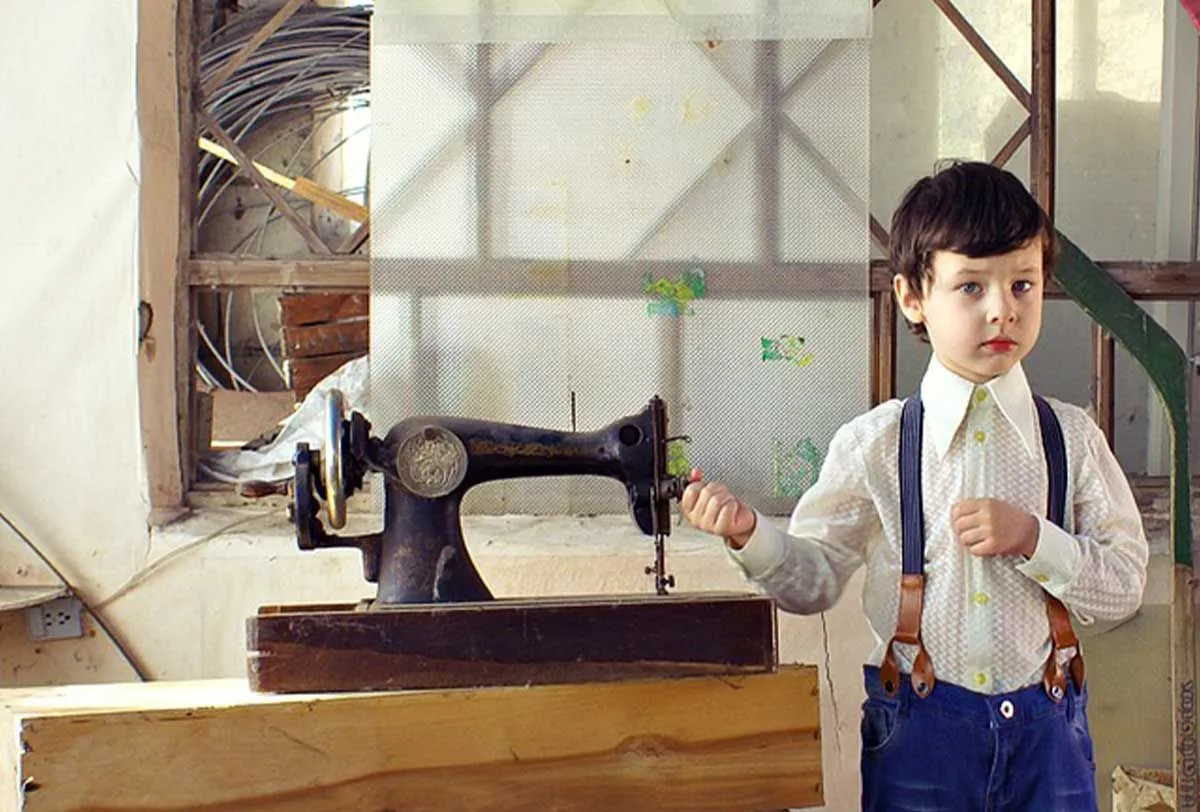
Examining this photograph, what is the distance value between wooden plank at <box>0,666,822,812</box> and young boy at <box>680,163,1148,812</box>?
0.20m

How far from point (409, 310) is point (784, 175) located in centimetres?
84

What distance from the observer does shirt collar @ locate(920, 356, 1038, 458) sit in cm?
195

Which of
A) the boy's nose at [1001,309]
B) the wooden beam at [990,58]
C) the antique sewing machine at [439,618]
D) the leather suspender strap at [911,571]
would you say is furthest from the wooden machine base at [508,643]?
the wooden beam at [990,58]

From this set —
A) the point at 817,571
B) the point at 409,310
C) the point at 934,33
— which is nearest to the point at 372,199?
the point at 409,310

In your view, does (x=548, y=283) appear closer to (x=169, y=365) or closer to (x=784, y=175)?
(x=784, y=175)

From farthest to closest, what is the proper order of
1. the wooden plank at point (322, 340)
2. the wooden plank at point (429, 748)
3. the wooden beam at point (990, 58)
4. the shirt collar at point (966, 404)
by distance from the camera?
the wooden plank at point (322, 340) < the wooden beam at point (990, 58) < the shirt collar at point (966, 404) < the wooden plank at point (429, 748)

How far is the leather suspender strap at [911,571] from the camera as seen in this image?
189cm

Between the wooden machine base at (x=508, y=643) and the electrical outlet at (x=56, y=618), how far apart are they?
1.57 m

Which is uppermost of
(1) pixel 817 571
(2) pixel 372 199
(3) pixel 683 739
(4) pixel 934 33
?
(4) pixel 934 33

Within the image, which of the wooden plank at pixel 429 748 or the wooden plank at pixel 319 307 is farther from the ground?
the wooden plank at pixel 319 307

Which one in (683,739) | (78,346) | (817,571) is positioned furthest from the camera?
(78,346)

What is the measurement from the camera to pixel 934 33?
4602 mm

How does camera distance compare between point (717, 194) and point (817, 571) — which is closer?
point (817, 571)

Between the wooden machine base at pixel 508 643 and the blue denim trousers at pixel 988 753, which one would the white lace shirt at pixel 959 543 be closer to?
the blue denim trousers at pixel 988 753
